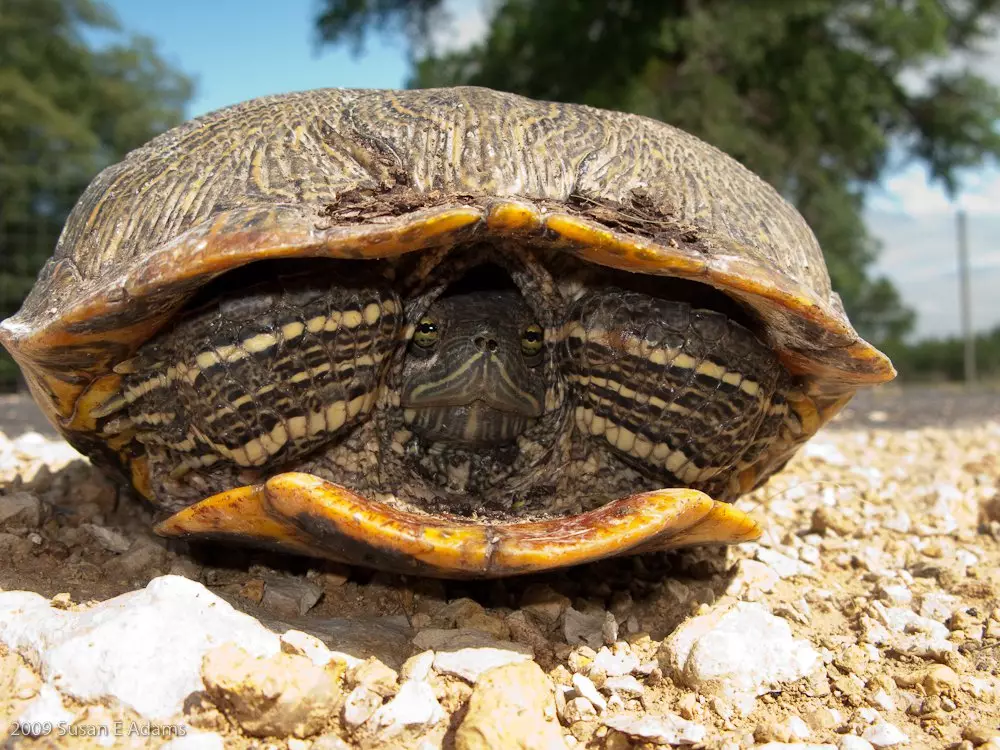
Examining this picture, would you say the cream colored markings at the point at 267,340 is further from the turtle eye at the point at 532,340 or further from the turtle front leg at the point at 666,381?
the turtle front leg at the point at 666,381

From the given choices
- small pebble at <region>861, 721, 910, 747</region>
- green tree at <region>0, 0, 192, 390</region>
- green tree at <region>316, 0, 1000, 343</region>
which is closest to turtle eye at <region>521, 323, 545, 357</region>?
small pebble at <region>861, 721, 910, 747</region>

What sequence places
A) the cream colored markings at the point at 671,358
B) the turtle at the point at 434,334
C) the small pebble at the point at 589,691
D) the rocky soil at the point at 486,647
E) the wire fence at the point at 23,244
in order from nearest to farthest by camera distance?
1. the rocky soil at the point at 486,647
2. the small pebble at the point at 589,691
3. the turtle at the point at 434,334
4. the cream colored markings at the point at 671,358
5. the wire fence at the point at 23,244

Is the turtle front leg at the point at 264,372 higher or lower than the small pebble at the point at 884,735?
higher

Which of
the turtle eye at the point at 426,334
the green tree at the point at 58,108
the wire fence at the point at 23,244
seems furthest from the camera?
the green tree at the point at 58,108

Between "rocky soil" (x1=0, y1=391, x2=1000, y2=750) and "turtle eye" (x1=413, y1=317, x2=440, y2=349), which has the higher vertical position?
"turtle eye" (x1=413, y1=317, x2=440, y2=349)

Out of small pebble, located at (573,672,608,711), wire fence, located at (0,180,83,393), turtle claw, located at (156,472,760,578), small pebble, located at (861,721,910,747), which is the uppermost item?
wire fence, located at (0,180,83,393)

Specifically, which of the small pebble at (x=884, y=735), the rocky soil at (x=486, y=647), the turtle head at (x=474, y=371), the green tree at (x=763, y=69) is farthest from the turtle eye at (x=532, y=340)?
the green tree at (x=763, y=69)

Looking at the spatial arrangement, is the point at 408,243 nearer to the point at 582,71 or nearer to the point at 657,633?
the point at 657,633

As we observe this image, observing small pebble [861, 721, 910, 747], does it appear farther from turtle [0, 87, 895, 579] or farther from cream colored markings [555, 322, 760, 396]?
cream colored markings [555, 322, 760, 396]
